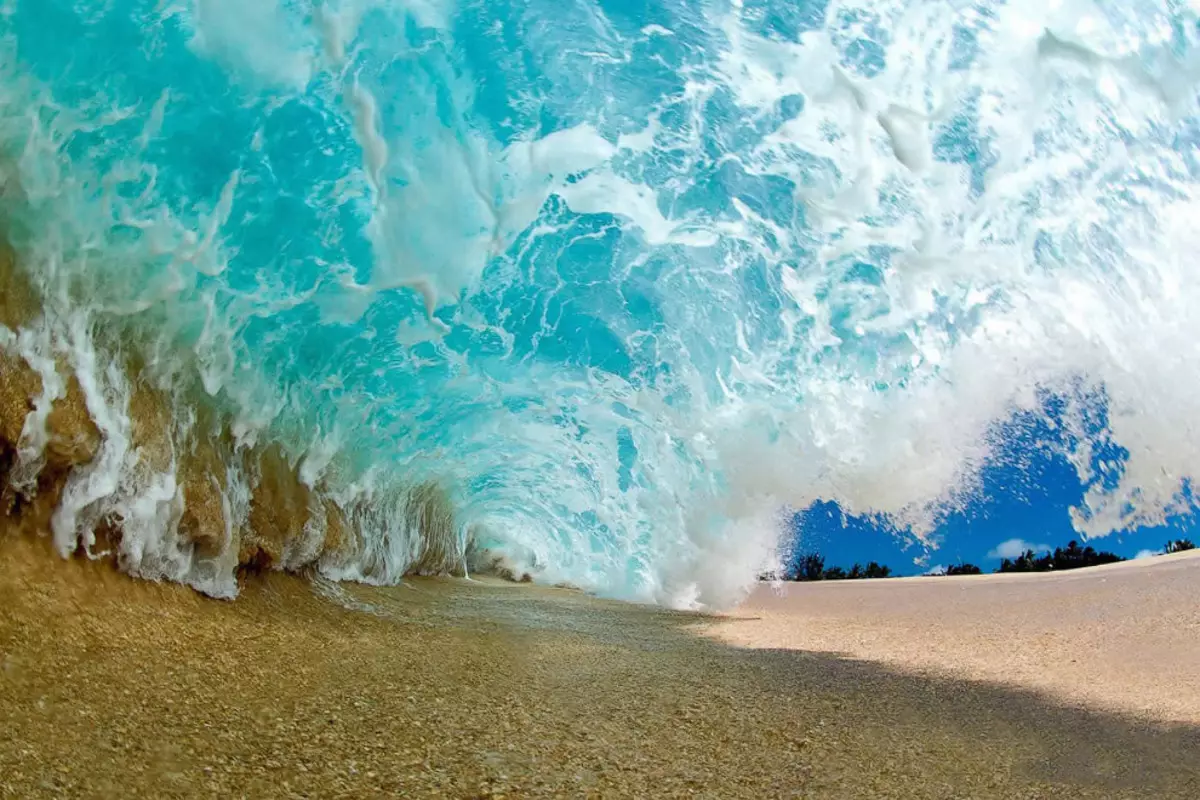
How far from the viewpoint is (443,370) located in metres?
11.9

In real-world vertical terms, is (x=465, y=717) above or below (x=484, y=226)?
below

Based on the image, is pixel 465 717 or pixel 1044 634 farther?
pixel 1044 634

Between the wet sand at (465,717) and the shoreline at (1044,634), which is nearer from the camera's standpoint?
the wet sand at (465,717)

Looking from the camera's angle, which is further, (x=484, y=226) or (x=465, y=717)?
(x=484, y=226)

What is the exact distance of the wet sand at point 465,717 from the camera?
11.9ft

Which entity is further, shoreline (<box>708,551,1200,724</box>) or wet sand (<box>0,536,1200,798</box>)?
shoreline (<box>708,551,1200,724</box>)

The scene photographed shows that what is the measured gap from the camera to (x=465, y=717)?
4.79 metres

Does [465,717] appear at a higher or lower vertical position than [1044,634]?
lower

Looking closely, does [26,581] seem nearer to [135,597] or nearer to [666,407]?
[135,597]

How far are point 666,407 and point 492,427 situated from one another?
10.3 ft

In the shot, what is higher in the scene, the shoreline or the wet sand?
the shoreline

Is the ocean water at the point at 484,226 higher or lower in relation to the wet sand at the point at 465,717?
higher

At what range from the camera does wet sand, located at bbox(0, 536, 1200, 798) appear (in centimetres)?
362

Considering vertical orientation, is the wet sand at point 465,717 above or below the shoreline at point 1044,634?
below
